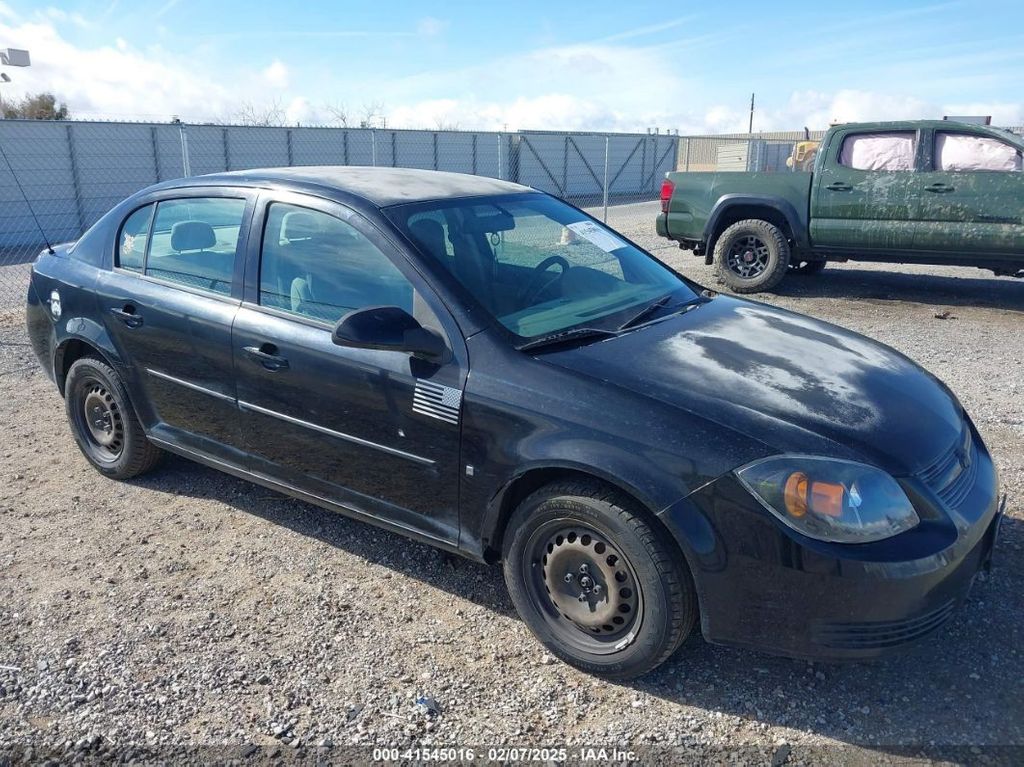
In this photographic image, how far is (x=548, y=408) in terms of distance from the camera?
2803mm

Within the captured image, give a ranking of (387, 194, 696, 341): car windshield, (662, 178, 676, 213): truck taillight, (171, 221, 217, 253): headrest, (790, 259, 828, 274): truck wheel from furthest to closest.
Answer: (790, 259, 828, 274): truck wheel
(662, 178, 676, 213): truck taillight
(171, 221, 217, 253): headrest
(387, 194, 696, 341): car windshield

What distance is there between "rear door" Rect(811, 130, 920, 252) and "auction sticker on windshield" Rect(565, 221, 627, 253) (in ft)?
19.4

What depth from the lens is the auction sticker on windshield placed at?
3984mm

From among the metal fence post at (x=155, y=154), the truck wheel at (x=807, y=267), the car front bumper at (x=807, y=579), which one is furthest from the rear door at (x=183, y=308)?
the metal fence post at (x=155, y=154)

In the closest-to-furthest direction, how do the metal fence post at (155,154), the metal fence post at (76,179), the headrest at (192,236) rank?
1. the headrest at (192,236)
2. the metal fence post at (76,179)
3. the metal fence post at (155,154)

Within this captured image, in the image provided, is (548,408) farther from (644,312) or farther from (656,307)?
(656,307)

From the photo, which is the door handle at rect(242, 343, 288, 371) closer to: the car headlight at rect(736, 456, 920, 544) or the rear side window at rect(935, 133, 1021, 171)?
the car headlight at rect(736, 456, 920, 544)

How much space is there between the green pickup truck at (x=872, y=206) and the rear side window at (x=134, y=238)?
7032 millimetres

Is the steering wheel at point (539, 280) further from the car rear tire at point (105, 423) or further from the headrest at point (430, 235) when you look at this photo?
the car rear tire at point (105, 423)

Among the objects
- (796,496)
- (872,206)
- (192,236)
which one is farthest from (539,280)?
(872,206)

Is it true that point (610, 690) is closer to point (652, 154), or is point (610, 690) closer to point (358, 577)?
point (358, 577)

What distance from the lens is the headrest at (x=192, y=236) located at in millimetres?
3889

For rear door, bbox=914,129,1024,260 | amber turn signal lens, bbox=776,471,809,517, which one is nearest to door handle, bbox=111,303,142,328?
amber turn signal lens, bbox=776,471,809,517

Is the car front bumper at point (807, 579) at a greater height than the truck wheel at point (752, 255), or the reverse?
the truck wheel at point (752, 255)
